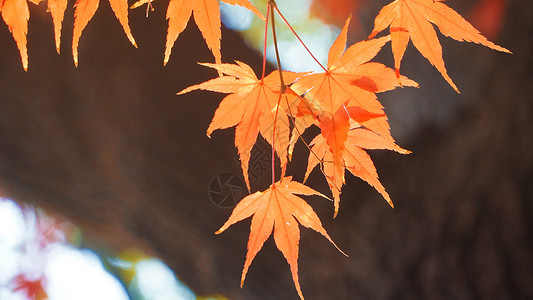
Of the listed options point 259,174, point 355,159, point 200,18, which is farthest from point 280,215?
point 259,174

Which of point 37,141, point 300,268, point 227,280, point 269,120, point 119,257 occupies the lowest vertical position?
point 119,257

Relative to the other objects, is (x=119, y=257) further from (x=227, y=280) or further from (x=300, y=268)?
(x=300, y=268)

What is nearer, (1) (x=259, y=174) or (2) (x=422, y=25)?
(2) (x=422, y=25)

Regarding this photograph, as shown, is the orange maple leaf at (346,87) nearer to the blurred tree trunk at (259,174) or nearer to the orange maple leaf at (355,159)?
the orange maple leaf at (355,159)

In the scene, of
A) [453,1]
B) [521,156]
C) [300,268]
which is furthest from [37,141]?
[521,156]

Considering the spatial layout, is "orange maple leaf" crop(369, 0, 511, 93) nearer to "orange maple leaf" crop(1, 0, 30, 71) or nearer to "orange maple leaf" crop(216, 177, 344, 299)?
"orange maple leaf" crop(216, 177, 344, 299)

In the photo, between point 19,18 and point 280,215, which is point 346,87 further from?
point 19,18
